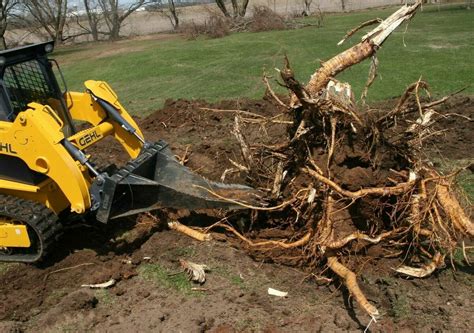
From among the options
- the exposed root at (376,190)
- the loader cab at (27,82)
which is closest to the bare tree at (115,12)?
the loader cab at (27,82)

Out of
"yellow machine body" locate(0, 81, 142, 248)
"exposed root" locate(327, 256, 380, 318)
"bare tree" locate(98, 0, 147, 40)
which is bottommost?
"exposed root" locate(327, 256, 380, 318)

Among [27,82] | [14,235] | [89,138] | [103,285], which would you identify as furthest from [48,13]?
[103,285]

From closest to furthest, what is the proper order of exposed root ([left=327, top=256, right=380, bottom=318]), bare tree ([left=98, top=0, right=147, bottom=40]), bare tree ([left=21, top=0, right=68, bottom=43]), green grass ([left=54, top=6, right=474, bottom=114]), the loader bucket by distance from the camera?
exposed root ([left=327, top=256, right=380, bottom=318])
the loader bucket
green grass ([left=54, top=6, right=474, bottom=114])
bare tree ([left=21, top=0, right=68, bottom=43])
bare tree ([left=98, top=0, right=147, bottom=40])

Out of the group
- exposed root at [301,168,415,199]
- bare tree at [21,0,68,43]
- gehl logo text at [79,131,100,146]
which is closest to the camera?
exposed root at [301,168,415,199]

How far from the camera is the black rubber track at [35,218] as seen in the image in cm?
479

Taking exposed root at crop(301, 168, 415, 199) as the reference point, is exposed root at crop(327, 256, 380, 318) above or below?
below

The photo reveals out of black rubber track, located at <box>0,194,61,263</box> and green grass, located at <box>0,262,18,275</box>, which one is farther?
green grass, located at <box>0,262,18,275</box>

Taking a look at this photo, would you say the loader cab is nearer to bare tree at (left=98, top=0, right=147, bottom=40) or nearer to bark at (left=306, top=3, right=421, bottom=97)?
bark at (left=306, top=3, right=421, bottom=97)

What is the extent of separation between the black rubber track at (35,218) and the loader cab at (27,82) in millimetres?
878

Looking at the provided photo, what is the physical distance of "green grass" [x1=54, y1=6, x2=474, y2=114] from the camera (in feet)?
39.1

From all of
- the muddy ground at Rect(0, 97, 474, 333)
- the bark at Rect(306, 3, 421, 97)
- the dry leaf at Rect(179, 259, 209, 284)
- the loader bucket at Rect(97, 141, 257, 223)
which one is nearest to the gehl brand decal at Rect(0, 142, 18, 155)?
the loader bucket at Rect(97, 141, 257, 223)

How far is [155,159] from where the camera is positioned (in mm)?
5117

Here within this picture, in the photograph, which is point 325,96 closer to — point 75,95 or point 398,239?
point 398,239

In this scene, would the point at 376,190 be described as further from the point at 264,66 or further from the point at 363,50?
the point at 264,66
